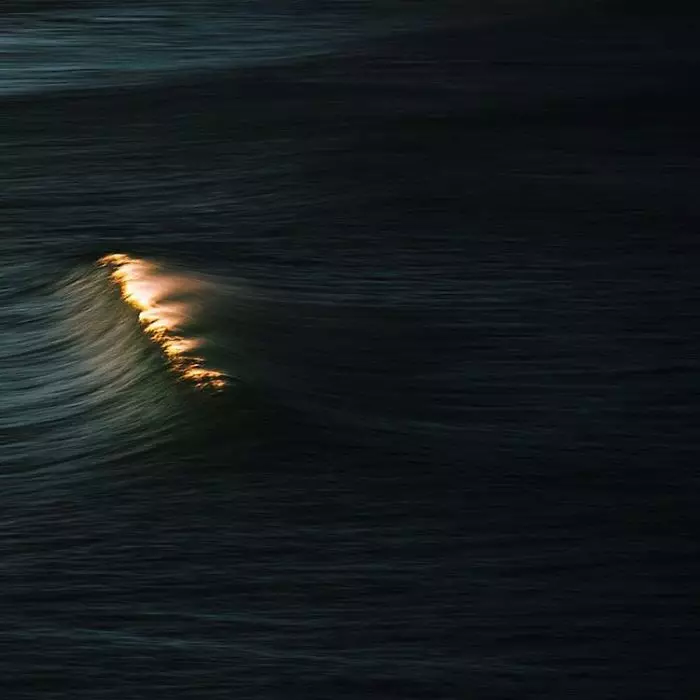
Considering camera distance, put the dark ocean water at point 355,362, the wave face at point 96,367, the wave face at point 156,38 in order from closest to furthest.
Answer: the dark ocean water at point 355,362, the wave face at point 96,367, the wave face at point 156,38

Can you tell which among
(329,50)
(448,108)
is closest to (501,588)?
(448,108)

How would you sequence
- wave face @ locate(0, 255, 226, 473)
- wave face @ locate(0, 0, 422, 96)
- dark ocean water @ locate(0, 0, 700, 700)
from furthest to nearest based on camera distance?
wave face @ locate(0, 0, 422, 96) → wave face @ locate(0, 255, 226, 473) → dark ocean water @ locate(0, 0, 700, 700)

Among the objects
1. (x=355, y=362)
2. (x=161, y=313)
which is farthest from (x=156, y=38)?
(x=355, y=362)

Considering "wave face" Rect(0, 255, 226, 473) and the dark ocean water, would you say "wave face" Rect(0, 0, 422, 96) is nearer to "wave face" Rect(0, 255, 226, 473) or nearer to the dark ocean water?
the dark ocean water

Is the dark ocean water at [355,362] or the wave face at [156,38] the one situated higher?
the wave face at [156,38]

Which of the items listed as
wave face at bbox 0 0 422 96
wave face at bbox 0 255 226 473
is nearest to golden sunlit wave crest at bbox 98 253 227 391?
wave face at bbox 0 255 226 473

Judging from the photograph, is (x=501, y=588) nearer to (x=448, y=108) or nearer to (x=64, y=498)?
(x=64, y=498)

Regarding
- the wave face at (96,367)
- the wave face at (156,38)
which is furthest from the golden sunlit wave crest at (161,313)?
the wave face at (156,38)

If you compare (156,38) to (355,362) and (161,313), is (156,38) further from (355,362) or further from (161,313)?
(355,362)

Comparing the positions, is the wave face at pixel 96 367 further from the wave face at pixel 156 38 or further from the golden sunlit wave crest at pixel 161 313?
the wave face at pixel 156 38
